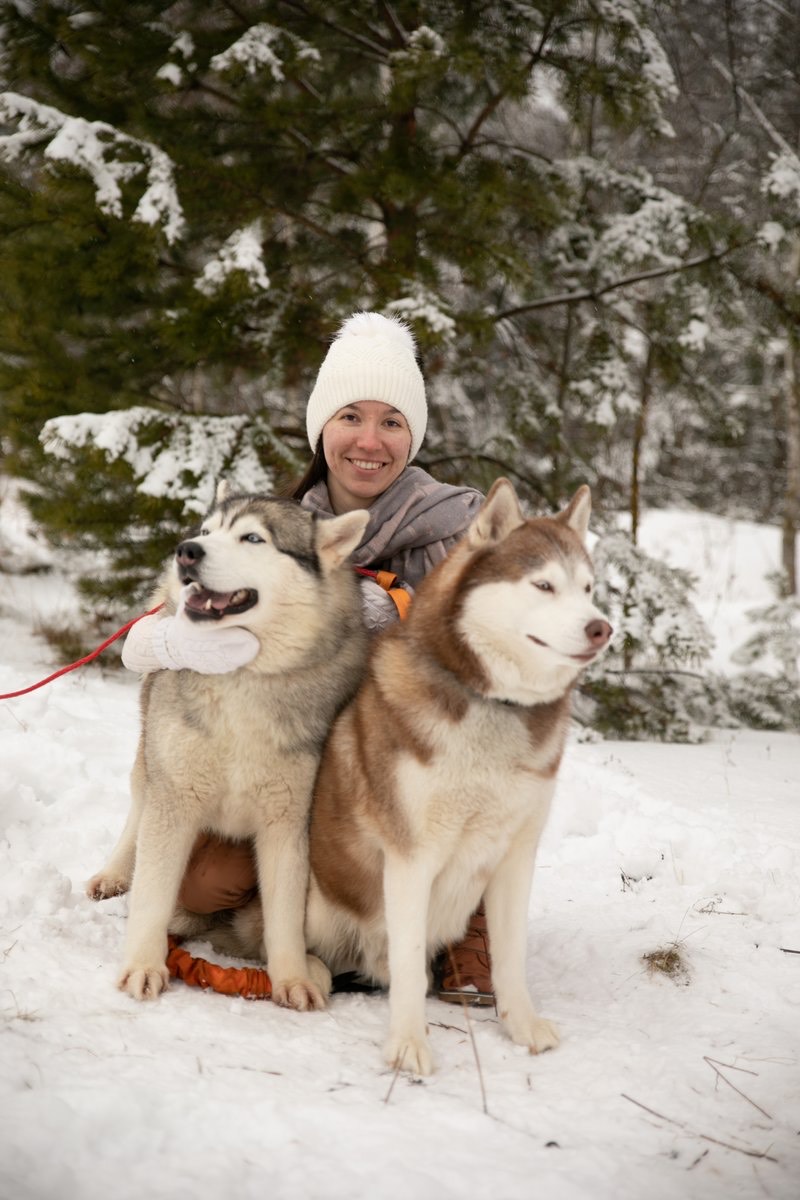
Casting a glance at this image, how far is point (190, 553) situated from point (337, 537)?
1.77 ft

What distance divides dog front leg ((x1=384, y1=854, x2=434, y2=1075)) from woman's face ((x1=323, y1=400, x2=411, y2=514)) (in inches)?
66.9

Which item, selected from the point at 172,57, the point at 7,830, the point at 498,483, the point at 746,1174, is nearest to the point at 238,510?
the point at 498,483

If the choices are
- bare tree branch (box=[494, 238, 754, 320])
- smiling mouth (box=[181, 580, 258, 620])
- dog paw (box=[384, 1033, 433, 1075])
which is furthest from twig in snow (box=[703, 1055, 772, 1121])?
bare tree branch (box=[494, 238, 754, 320])

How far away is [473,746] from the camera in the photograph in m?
2.21

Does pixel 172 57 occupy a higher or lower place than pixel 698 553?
higher

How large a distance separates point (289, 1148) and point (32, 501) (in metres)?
4.58

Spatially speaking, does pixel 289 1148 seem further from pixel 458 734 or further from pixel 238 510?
pixel 238 510

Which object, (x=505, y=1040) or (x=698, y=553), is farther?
(x=698, y=553)

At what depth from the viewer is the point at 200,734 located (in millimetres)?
2479

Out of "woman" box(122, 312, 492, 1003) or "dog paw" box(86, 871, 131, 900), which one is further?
"woman" box(122, 312, 492, 1003)

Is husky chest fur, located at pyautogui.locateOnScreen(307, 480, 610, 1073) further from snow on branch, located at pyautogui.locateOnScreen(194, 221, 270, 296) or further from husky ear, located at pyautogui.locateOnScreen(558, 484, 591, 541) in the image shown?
snow on branch, located at pyautogui.locateOnScreen(194, 221, 270, 296)

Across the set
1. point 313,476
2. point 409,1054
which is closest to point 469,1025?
point 409,1054

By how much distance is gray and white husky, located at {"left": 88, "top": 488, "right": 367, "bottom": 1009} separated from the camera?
7.99 feet

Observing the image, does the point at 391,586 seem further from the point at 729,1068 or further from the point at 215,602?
the point at 729,1068
